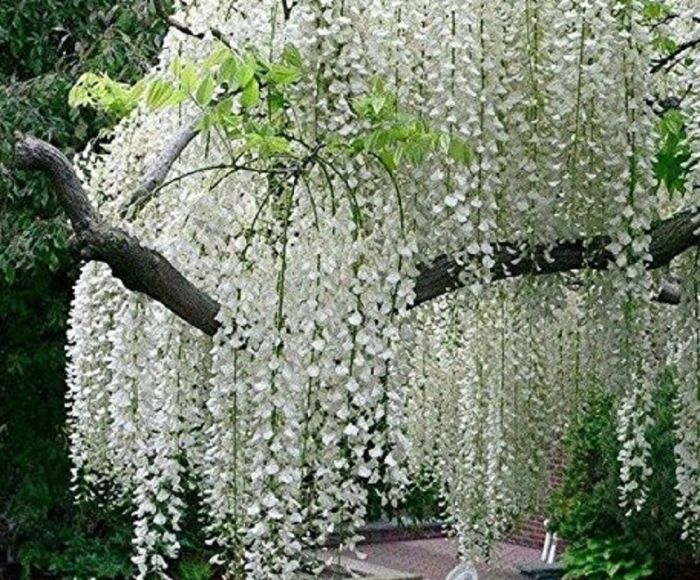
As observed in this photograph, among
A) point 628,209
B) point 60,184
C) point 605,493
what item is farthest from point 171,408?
point 605,493

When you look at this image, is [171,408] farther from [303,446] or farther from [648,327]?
[648,327]

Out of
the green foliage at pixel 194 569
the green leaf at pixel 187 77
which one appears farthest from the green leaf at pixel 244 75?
the green foliage at pixel 194 569

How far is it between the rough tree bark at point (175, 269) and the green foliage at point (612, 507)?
103 inches

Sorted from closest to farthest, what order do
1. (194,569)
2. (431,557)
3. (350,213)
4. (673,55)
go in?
(350,213) → (673,55) → (194,569) → (431,557)

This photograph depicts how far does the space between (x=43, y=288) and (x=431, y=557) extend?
443cm

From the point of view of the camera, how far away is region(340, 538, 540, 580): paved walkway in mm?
8773

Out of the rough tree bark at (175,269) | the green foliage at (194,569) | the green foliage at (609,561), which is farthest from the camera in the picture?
the green foliage at (194,569)

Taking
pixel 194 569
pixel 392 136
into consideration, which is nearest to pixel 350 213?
pixel 392 136

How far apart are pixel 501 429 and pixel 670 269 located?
3.31 ft

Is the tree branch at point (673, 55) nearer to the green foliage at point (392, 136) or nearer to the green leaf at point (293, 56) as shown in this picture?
the green foliage at point (392, 136)

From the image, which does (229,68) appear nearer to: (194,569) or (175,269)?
(175,269)

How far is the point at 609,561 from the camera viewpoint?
656cm

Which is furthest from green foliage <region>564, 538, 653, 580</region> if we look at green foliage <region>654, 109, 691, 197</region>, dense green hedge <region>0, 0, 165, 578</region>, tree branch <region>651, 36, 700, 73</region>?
tree branch <region>651, 36, 700, 73</region>

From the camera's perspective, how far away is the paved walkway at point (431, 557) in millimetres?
8773
